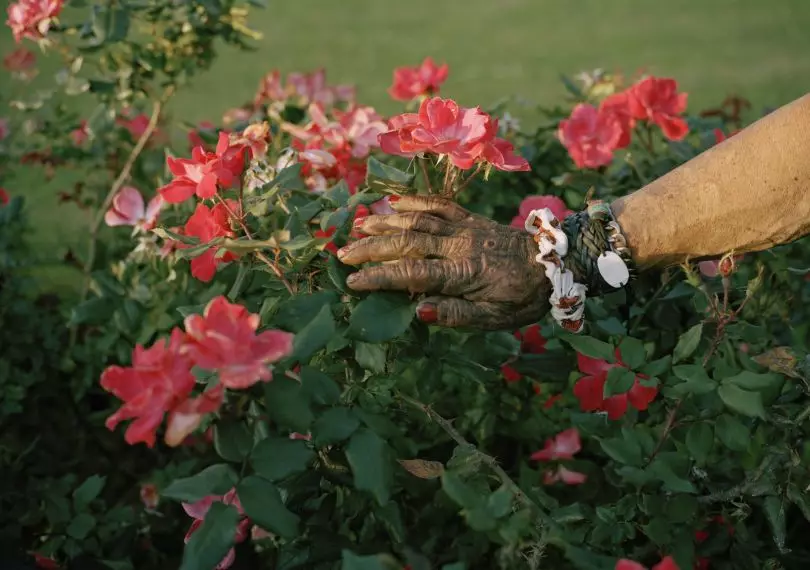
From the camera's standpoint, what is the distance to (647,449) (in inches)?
63.6

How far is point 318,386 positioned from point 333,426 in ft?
0.19

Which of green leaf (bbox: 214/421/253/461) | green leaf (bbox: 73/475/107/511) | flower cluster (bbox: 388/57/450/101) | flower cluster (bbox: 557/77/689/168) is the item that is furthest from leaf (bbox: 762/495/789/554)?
flower cluster (bbox: 388/57/450/101)

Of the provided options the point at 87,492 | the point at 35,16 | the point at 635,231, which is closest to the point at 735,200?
the point at 635,231

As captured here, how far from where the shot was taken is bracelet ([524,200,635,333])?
5.58 ft

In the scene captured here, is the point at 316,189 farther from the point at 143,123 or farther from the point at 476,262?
the point at 143,123

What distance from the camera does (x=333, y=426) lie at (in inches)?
52.3

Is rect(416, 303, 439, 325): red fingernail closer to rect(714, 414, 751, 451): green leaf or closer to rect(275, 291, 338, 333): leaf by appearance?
rect(275, 291, 338, 333): leaf

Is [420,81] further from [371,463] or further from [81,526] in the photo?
[371,463]

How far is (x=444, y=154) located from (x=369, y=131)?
2.34 feet

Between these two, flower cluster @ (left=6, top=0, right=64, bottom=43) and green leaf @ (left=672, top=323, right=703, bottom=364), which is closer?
green leaf @ (left=672, top=323, right=703, bottom=364)

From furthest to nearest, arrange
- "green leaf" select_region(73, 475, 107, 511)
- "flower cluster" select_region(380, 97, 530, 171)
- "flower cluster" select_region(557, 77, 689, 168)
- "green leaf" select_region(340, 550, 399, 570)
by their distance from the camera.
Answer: "flower cluster" select_region(557, 77, 689, 168) < "green leaf" select_region(73, 475, 107, 511) < "flower cluster" select_region(380, 97, 530, 171) < "green leaf" select_region(340, 550, 399, 570)

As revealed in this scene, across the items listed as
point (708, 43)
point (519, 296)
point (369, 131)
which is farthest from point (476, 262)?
point (708, 43)

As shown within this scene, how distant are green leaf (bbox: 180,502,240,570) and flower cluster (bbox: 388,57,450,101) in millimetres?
1753

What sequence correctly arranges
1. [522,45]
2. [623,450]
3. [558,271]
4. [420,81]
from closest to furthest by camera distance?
[623,450]
[558,271]
[420,81]
[522,45]
